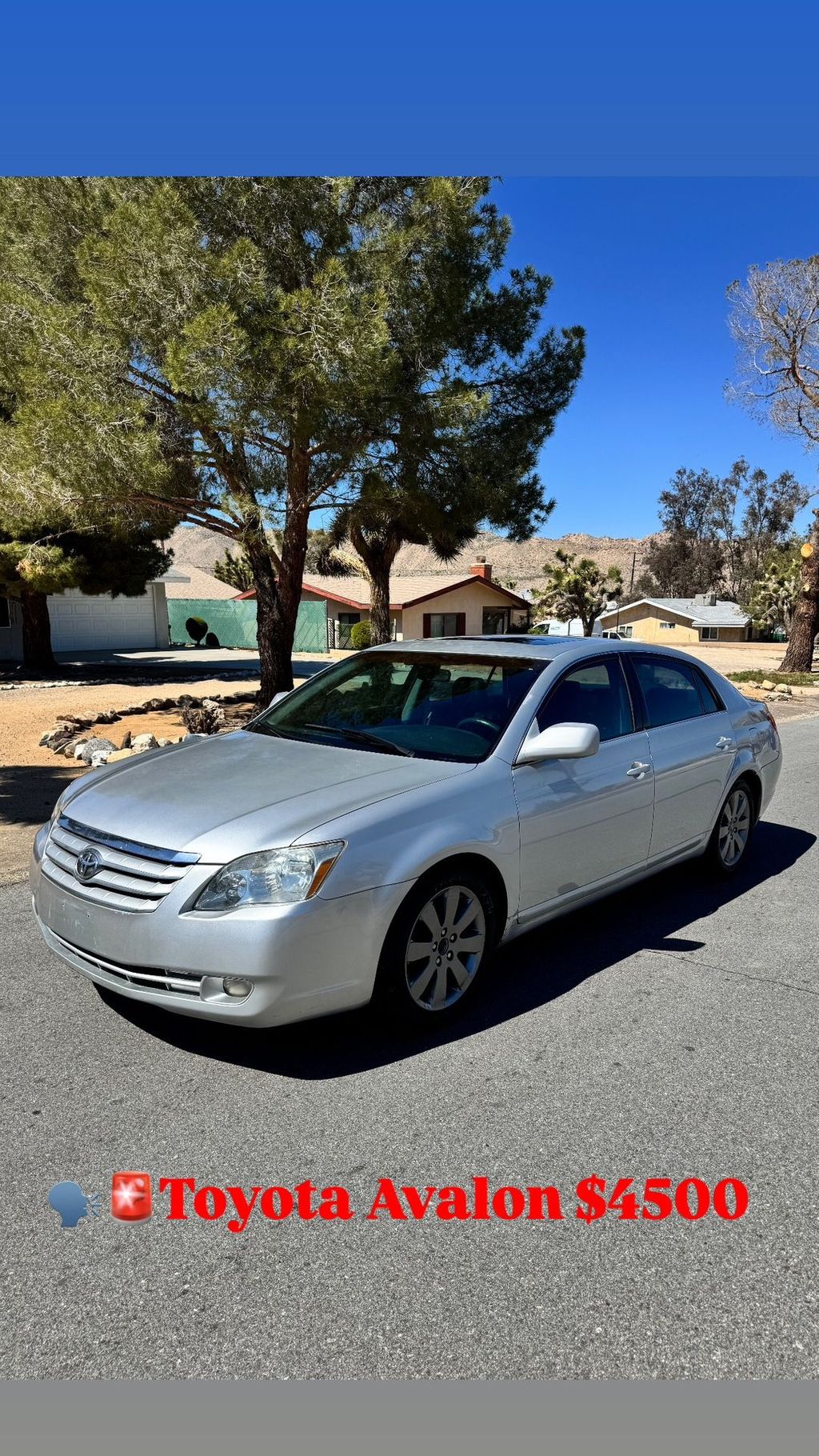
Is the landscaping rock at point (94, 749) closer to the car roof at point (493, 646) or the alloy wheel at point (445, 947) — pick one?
the car roof at point (493, 646)

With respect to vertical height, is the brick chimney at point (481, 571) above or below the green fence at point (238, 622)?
above

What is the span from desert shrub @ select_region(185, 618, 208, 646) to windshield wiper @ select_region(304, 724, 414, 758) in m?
34.8

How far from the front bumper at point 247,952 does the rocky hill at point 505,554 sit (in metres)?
126

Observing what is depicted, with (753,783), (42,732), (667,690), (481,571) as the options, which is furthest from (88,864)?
(481,571)

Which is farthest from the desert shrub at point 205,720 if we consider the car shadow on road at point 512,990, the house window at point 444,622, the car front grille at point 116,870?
the house window at point 444,622

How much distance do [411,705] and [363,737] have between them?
→ 1.20 feet

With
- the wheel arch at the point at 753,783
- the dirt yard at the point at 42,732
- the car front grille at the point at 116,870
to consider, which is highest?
the car front grille at the point at 116,870

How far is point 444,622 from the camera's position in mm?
43781

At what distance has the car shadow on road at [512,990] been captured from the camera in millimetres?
3436

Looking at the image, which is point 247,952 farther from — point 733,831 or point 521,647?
point 733,831

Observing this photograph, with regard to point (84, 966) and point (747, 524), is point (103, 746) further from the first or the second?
point (747, 524)

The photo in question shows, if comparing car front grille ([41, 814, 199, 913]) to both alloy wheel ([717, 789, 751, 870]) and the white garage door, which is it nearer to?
alloy wheel ([717, 789, 751, 870])

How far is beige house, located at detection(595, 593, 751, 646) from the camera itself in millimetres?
68250

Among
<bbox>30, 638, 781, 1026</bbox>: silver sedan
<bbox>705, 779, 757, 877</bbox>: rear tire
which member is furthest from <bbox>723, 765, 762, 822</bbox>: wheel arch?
<bbox>30, 638, 781, 1026</bbox>: silver sedan
